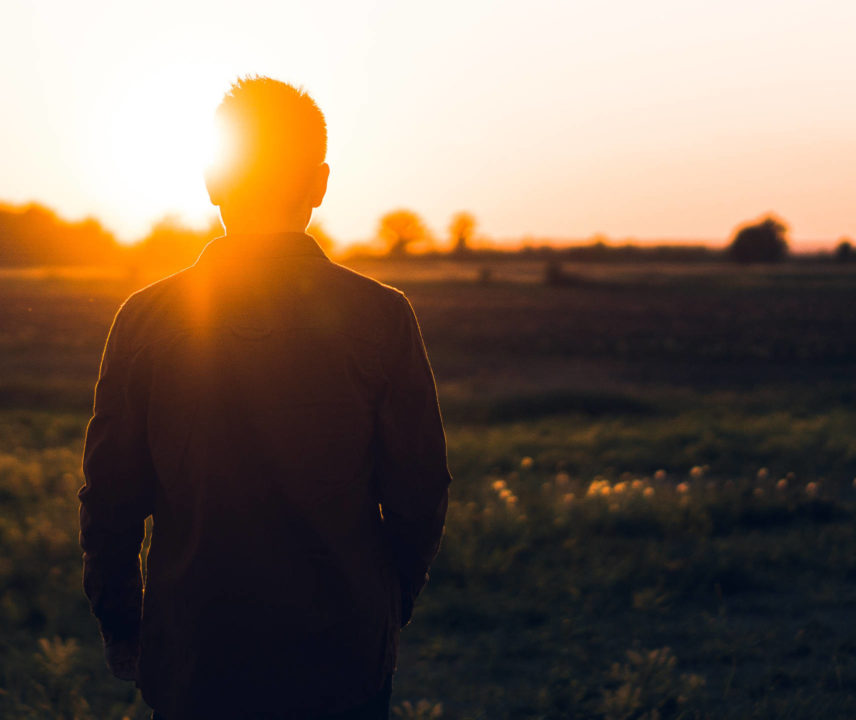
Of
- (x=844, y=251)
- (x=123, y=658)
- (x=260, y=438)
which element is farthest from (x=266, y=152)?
(x=844, y=251)

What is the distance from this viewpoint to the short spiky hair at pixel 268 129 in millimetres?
1514

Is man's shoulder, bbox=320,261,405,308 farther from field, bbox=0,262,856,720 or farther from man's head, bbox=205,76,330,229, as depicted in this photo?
field, bbox=0,262,856,720

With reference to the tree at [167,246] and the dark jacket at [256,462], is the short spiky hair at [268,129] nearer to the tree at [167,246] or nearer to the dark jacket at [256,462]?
the dark jacket at [256,462]

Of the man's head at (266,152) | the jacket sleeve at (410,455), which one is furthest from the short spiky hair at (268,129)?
the jacket sleeve at (410,455)

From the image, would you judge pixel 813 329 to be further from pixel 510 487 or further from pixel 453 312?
pixel 510 487

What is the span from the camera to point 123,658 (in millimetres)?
1763

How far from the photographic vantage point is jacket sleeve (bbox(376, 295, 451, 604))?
1619 millimetres

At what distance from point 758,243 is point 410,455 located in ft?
285

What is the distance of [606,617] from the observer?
169 inches

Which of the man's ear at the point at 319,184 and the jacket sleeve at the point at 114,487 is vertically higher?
the man's ear at the point at 319,184

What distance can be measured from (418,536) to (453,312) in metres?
33.8

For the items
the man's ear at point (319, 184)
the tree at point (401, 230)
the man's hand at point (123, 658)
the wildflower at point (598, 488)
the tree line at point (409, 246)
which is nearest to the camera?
the man's ear at point (319, 184)

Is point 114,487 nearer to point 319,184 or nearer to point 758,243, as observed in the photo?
point 319,184

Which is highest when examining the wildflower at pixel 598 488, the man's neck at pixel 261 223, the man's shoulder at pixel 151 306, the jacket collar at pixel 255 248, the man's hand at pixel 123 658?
the man's neck at pixel 261 223
